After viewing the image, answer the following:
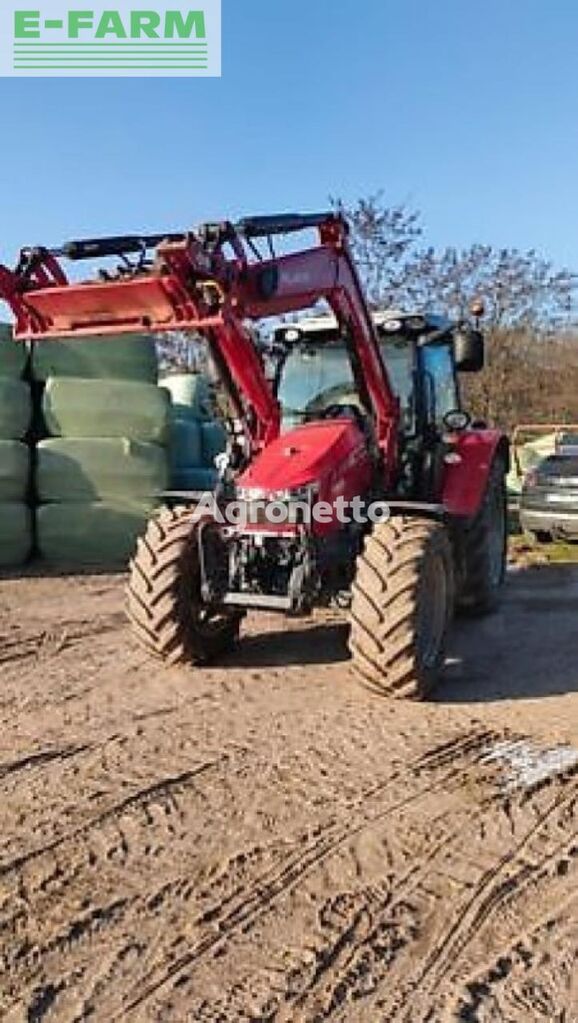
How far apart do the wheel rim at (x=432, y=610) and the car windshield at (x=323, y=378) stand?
1.56 meters

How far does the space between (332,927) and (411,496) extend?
4.21 meters

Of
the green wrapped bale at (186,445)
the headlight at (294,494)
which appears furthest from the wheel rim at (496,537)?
the green wrapped bale at (186,445)

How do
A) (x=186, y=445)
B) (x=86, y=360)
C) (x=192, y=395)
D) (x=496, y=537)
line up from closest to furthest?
(x=496, y=537) → (x=86, y=360) → (x=186, y=445) → (x=192, y=395)

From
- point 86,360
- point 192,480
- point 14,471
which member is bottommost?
point 192,480

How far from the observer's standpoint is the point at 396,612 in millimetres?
5348

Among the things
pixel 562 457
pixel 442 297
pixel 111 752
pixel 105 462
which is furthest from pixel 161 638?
pixel 442 297

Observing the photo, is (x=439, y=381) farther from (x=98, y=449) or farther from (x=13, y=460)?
(x=13, y=460)

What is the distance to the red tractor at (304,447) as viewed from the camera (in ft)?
17.4

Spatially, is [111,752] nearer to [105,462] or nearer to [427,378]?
[427,378]

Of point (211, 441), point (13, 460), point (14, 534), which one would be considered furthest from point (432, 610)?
point (211, 441)

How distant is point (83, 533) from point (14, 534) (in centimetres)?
67

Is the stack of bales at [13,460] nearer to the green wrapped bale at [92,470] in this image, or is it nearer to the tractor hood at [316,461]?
the green wrapped bale at [92,470]

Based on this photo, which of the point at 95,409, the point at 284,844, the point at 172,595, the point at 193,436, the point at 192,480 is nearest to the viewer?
the point at 284,844

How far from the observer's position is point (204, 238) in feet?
16.7
